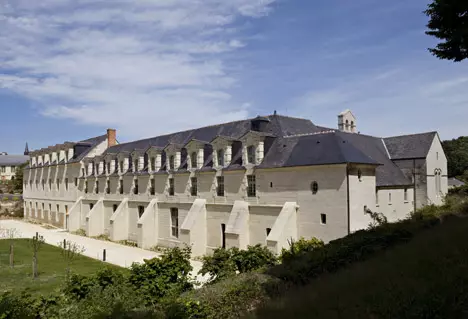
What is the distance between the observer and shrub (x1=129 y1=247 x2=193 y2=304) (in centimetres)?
1273

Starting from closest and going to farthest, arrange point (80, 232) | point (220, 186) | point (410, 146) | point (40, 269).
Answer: point (40, 269), point (220, 186), point (410, 146), point (80, 232)

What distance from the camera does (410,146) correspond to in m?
30.0

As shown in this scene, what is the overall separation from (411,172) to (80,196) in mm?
34307

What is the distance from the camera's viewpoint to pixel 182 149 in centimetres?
3200

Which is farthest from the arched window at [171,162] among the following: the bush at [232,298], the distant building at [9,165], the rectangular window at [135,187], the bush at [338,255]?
the distant building at [9,165]

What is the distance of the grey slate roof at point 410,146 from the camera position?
29.2m

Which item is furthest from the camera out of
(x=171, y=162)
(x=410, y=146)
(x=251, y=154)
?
(x=171, y=162)

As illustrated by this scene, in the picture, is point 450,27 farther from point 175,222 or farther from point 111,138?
point 111,138

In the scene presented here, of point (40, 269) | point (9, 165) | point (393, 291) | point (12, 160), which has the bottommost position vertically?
point (40, 269)

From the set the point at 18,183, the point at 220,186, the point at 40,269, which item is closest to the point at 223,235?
the point at 220,186

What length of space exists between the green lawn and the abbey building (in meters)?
6.21

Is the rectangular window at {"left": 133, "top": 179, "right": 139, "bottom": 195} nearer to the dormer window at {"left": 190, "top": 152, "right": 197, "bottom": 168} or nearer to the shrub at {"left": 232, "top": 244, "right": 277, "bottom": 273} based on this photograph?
the dormer window at {"left": 190, "top": 152, "right": 197, "bottom": 168}

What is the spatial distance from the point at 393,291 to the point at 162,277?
7.80m

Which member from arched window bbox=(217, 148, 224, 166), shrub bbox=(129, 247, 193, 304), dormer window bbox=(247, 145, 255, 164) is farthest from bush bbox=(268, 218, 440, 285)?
arched window bbox=(217, 148, 224, 166)
